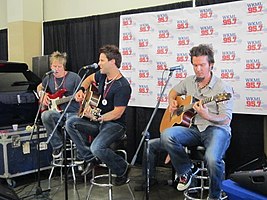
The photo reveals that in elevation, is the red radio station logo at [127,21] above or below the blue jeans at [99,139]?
above

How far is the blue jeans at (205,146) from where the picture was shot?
2.66 m

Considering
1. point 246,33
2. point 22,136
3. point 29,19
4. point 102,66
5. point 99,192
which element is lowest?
point 99,192

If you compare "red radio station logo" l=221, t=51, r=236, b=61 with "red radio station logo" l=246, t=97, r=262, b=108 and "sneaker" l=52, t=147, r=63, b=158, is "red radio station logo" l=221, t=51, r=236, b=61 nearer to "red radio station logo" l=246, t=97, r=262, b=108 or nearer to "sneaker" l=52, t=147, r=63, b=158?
"red radio station logo" l=246, t=97, r=262, b=108

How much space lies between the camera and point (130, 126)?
15.5ft

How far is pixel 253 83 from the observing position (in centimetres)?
346

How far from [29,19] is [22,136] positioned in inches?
92.5

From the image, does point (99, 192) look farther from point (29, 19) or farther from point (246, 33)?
point (29, 19)

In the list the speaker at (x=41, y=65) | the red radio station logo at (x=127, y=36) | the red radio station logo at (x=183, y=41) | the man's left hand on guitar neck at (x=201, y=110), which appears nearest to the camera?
the man's left hand on guitar neck at (x=201, y=110)

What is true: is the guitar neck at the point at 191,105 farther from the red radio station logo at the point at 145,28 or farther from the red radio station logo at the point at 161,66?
the red radio station logo at the point at 145,28

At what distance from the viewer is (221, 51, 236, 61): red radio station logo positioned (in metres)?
3.58

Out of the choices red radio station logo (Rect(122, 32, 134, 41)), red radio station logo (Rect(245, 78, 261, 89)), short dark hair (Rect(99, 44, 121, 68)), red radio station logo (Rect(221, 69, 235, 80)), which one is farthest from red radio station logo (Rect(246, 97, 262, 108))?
red radio station logo (Rect(122, 32, 134, 41))

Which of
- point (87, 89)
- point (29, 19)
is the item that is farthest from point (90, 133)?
point (29, 19)

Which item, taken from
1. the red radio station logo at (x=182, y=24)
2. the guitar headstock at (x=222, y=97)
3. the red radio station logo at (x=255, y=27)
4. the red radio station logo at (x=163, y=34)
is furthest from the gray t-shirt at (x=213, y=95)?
the red radio station logo at (x=163, y=34)

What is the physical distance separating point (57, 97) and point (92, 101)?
0.70 m
